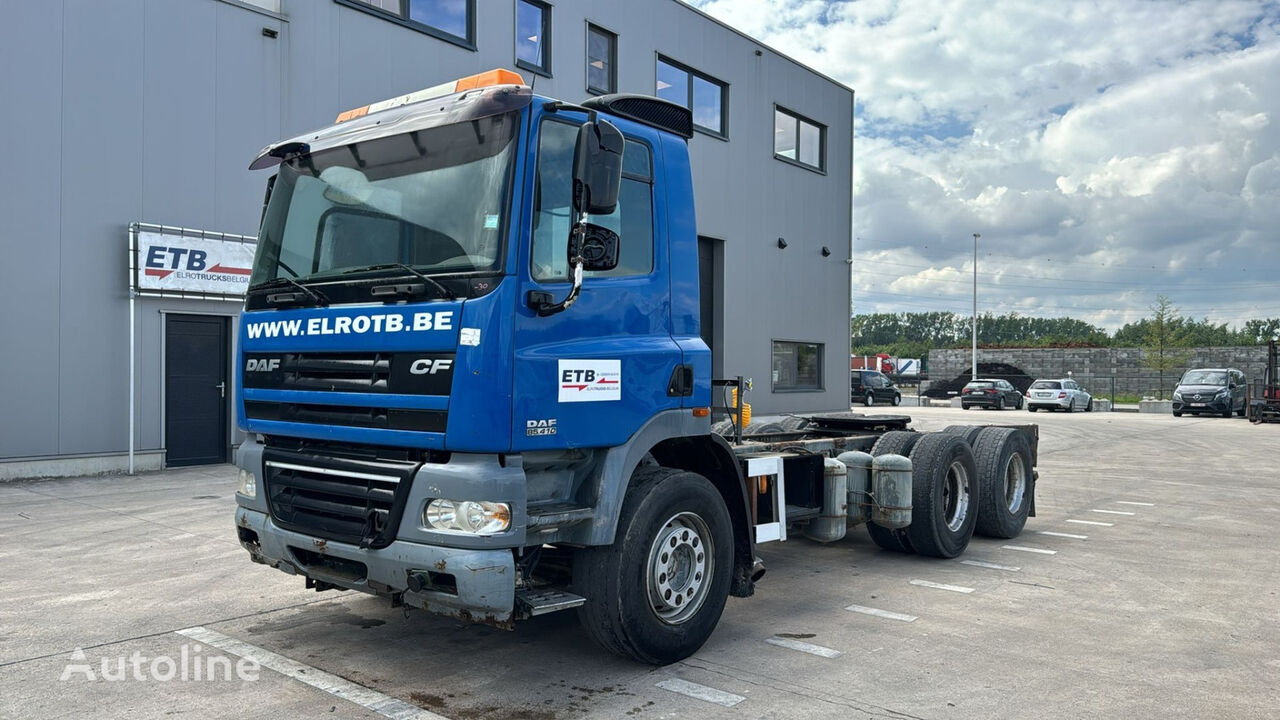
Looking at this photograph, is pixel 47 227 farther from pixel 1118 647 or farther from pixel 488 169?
pixel 1118 647

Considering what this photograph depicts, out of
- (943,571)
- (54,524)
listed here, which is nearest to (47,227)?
(54,524)

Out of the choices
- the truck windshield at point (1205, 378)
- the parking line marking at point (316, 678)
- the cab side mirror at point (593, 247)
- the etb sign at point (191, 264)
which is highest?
the etb sign at point (191, 264)

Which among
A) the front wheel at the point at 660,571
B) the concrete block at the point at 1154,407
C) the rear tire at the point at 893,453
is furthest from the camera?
the concrete block at the point at 1154,407

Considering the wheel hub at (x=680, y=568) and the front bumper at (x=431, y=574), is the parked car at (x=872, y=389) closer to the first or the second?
the wheel hub at (x=680, y=568)

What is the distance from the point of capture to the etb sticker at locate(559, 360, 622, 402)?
4516mm

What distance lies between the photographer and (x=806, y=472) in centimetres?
714

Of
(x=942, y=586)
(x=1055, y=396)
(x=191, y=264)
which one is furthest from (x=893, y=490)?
(x=1055, y=396)

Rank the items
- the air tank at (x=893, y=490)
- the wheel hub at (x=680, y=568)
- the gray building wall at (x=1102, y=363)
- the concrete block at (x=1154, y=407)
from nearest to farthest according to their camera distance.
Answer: the wheel hub at (x=680, y=568), the air tank at (x=893, y=490), the concrete block at (x=1154, y=407), the gray building wall at (x=1102, y=363)

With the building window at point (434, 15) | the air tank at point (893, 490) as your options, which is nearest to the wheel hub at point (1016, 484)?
the air tank at point (893, 490)

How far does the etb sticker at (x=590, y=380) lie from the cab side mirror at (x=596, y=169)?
77 cm

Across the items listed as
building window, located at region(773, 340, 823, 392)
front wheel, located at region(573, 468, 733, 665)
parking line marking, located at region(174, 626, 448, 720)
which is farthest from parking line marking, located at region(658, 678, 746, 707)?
building window, located at region(773, 340, 823, 392)

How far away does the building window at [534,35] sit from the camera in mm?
16328

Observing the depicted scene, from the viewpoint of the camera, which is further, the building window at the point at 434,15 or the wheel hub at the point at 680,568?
the building window at the point at 434,15

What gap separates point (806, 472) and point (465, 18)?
11.5 meters
